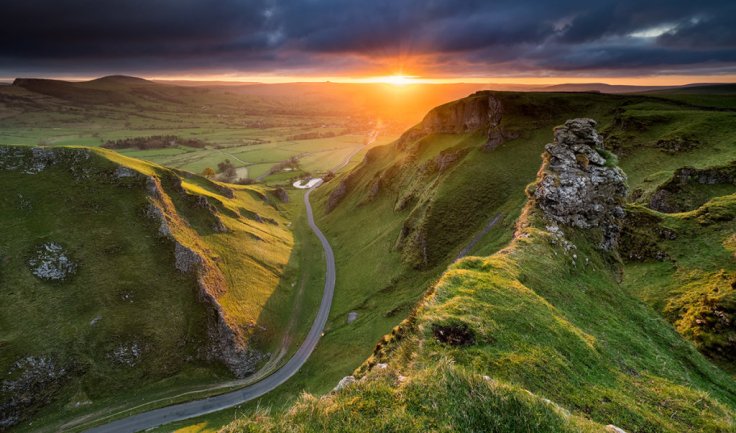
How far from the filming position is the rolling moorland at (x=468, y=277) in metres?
15.4

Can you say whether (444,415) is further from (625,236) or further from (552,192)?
(625,236)

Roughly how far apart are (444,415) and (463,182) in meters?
89.4

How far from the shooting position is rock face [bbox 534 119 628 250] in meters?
38.9

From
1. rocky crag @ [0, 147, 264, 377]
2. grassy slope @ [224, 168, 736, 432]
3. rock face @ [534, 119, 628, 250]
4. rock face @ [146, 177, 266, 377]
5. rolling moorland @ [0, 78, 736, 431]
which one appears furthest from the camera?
rock face @ [146, 177, 266, 377]

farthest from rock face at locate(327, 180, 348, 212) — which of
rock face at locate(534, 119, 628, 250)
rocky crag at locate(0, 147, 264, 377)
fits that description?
rock face at locate(534, 119, 628, 250)

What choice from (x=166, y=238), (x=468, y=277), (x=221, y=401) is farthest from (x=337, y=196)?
(x=468, y=277)

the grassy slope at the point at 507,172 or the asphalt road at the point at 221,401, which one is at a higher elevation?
the grassy slope at the point at 507,172

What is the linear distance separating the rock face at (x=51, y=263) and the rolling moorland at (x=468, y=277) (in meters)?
1.26

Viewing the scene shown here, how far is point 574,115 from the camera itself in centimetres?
11544

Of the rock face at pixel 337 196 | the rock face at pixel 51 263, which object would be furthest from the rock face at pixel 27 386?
the rock face at pixel 337 196

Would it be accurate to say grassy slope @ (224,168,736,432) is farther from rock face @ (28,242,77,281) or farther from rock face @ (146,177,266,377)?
rock face @ (28,242,77,281)

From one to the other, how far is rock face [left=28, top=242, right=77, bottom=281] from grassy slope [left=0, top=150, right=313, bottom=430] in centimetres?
121

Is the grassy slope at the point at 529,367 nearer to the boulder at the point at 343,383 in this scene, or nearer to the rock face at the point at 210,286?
the boulder at the point at 343,383

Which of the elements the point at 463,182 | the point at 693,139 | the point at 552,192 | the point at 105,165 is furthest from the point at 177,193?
the point at 693,139
